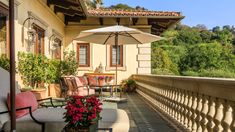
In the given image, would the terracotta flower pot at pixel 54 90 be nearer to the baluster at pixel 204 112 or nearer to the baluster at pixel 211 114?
the baluster at pixel 204 112

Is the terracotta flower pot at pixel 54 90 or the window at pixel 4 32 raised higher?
the window at pixel 4 32

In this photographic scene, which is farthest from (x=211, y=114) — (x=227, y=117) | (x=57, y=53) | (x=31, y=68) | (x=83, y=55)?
(x=83, y=55)

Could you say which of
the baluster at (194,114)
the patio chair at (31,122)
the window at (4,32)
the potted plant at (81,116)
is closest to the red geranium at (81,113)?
the potted plant at (81,116)

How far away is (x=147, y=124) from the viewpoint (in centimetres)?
505

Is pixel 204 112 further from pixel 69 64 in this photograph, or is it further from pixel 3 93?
pixel 69 64

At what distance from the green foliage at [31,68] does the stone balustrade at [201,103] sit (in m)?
2.61

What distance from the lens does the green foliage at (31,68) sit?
21.0 feet

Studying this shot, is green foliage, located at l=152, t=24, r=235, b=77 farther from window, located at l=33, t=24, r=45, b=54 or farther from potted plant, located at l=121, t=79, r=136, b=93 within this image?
window, located at l=33, t=24, r=45, b=54

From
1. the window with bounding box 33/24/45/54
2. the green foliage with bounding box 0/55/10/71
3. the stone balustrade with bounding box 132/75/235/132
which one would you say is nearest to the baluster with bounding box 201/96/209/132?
the stone balustrade with bounding box 132/75/235/132

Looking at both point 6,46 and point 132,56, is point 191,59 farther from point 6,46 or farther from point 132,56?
point 6,46

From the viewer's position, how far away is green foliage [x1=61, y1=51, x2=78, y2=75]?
34.2 ft

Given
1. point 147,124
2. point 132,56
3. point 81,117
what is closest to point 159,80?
point 147,124

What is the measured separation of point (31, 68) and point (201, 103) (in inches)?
160

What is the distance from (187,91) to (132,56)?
28.2 feet
